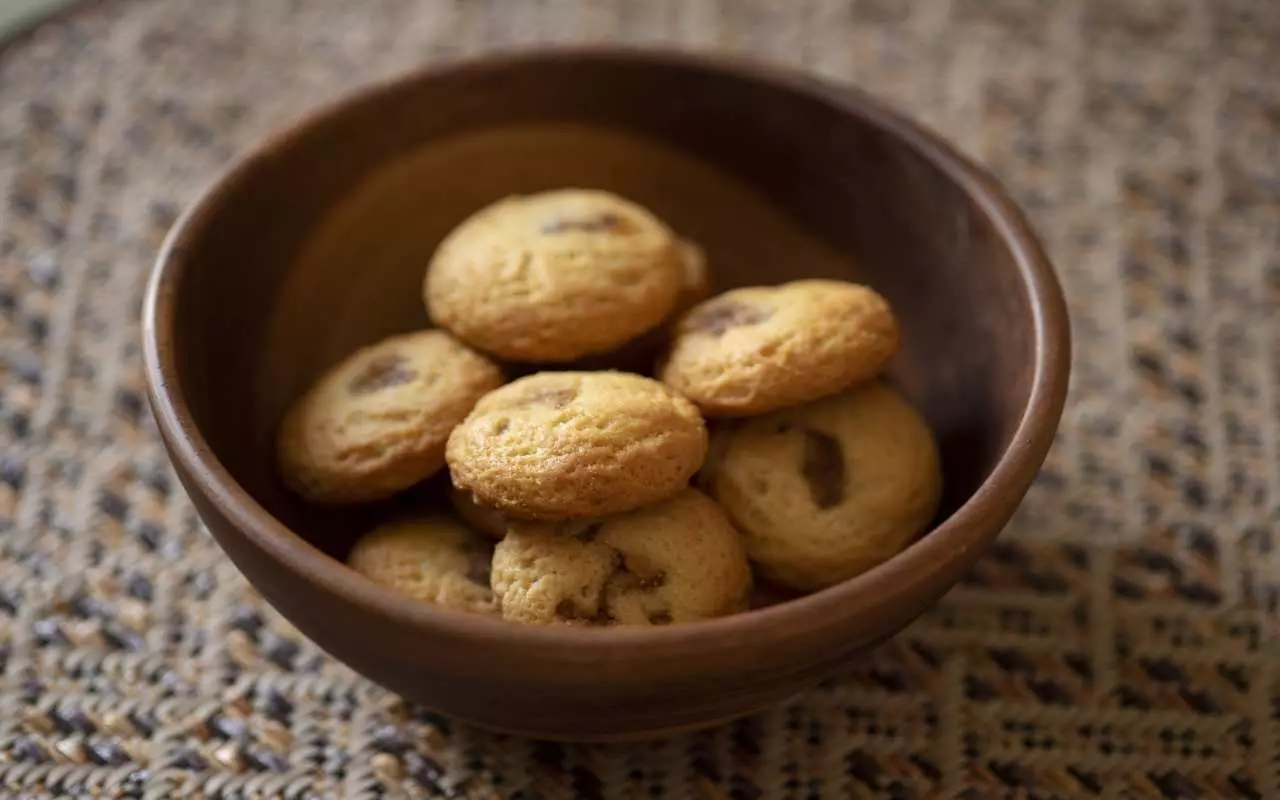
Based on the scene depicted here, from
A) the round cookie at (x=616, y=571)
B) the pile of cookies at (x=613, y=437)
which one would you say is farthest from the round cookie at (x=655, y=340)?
the round cookie at (x=616, y=571)

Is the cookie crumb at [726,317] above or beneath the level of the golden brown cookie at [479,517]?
above

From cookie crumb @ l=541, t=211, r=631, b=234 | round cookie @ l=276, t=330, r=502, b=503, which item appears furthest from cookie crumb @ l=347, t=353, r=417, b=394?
cookie crumb @ l=541, t=211, r=631, b=234

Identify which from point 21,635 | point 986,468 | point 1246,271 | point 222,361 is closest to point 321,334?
point 222,361

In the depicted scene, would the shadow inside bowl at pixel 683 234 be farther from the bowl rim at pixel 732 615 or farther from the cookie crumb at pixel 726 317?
the cookie crumb at pixel 726 317

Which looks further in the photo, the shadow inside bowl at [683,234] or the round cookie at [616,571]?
the shadow inside bowl at [683,234]

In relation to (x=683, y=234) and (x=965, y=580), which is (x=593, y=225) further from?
(x=965, y=580)
